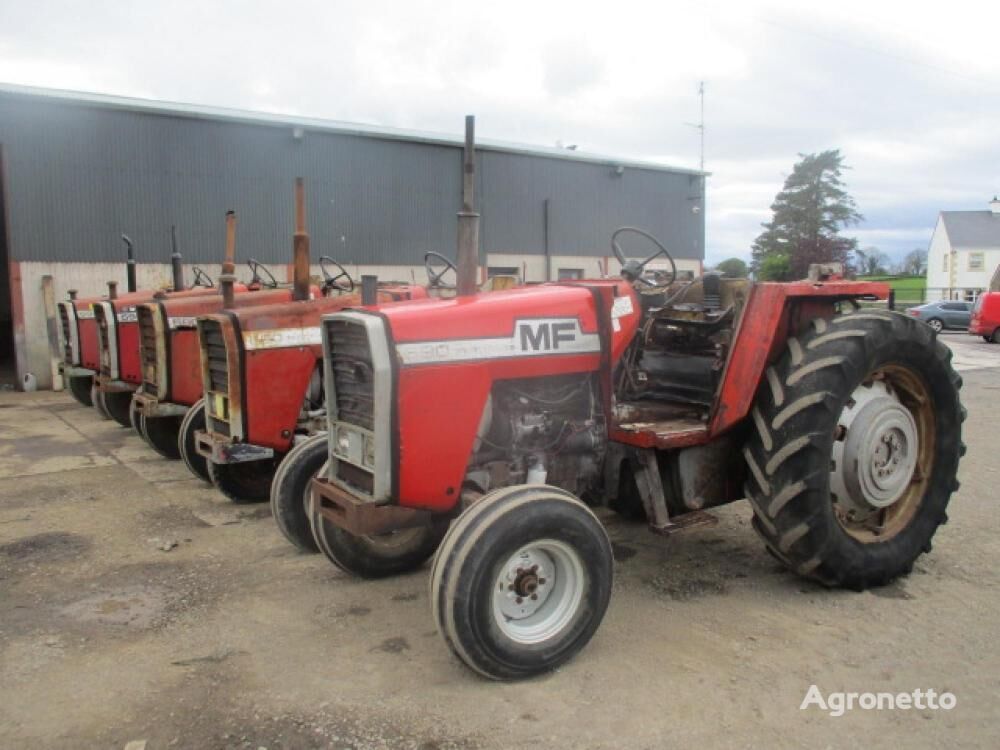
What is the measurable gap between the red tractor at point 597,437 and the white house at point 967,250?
160ft

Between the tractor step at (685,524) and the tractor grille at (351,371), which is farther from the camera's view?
the tractor step at (685,524)

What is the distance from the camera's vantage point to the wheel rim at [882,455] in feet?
13.5

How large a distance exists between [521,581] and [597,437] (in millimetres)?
858

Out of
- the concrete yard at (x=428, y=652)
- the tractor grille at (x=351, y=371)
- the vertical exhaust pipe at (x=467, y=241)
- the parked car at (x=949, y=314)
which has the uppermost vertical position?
the vertical exhaust pipe at (x=467, y=241)

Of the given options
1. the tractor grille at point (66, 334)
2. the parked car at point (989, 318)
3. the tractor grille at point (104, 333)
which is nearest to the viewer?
Answer: the tractor grille at point (104, 333)

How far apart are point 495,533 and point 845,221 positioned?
4416 cm

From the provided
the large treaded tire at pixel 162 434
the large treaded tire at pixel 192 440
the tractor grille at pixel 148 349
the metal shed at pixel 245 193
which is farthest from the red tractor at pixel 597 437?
the metal shed at pixel 245 193

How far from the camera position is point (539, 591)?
10.8 feet

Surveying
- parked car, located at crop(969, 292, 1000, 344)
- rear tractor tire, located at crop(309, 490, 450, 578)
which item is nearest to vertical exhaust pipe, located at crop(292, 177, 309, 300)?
rear tractor tire, located at crop(309, 490, 450, 578)

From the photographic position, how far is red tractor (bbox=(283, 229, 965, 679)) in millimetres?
3203

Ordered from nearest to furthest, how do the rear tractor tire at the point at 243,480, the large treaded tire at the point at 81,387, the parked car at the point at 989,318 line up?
the rear tractor tire at the point at 243,480, the large treaded tire at the point at 81,387, the parked car at the point at 989,318

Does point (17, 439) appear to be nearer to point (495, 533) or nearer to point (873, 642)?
point (495, 533)

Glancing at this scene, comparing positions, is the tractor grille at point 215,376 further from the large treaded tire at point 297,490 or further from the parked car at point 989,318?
the parked car at point 989,318

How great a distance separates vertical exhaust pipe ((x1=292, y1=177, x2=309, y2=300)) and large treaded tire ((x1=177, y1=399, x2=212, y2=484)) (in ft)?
4.44
